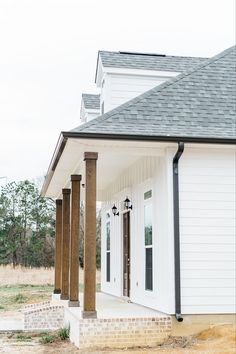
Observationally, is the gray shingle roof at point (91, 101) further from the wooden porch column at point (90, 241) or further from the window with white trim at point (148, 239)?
the wooden porch column at point (90, 241)

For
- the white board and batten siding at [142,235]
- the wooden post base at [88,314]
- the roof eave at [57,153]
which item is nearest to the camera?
the wooden post base at [88,314]

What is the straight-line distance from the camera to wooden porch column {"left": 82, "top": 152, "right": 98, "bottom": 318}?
812 centimetres

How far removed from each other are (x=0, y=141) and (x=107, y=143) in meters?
42.6

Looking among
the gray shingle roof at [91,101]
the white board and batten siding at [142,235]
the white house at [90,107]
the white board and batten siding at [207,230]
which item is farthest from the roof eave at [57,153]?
the gray shingle roof at [91,101]

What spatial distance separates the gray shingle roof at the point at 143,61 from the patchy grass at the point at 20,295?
24.2 feet

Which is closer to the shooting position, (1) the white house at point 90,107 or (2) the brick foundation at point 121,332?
(2) the brick foundation at point 121,332

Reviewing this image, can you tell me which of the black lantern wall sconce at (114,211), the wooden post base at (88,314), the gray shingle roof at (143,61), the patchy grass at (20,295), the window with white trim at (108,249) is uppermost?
the gray shingle roof at (143,61)

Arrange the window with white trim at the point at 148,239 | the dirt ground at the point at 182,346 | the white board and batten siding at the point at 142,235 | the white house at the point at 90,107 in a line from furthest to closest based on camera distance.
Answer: the white house at the point at 90,107
the window with white trim at the point at 148,239
the white board and batten siding at the point at 142,235
the dirt ground at the point at 182,346

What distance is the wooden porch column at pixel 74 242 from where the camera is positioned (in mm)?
9733

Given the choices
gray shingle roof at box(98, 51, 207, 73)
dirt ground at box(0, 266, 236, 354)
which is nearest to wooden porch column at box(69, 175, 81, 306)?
dirt ground at box(0, 266, 236, 354)

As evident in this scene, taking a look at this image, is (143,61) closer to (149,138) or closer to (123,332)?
(149,138)

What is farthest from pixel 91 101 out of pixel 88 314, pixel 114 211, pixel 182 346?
pixel 182 346

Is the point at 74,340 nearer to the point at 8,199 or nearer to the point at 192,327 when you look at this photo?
the point at 192,327

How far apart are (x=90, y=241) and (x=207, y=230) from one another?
1.87 metres
